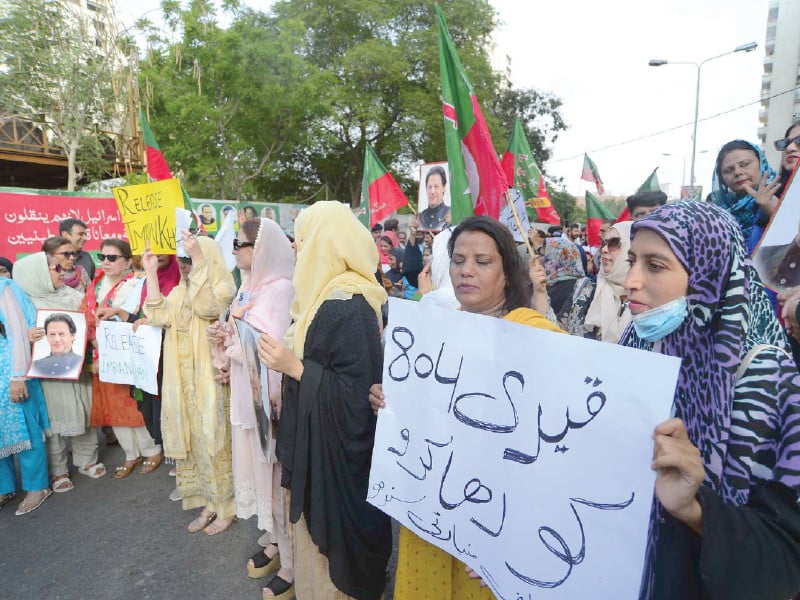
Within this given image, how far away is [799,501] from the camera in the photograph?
0.95 metres

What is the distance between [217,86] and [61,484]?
1279cm

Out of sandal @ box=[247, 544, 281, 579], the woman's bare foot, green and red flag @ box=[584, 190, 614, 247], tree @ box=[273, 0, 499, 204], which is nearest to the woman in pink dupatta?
sandal @ box=[247, 544, 281, 579]

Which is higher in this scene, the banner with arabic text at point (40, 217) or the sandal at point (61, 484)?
the banner with arabic text at point (40, 217)

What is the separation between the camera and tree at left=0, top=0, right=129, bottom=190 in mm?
11203

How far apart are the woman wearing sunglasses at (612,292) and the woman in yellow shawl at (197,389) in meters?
2.62

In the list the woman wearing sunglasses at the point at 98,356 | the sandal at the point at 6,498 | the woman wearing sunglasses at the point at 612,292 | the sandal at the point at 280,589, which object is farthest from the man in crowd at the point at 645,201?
the sandal at the point at 6,498

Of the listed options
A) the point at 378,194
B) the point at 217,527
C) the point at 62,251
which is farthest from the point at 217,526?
the point at 378,194

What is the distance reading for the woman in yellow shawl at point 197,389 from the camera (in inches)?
119

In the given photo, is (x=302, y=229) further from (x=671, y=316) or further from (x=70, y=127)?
(x=70, y=127)

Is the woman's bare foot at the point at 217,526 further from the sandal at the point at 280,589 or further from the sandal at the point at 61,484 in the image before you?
the sandal at the point at 61,484

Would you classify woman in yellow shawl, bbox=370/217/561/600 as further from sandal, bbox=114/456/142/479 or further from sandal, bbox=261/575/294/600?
sandal, bbox=114/456/142/479

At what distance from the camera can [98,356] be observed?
A: 3850 millimetres

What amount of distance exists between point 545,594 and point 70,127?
1588 centimetres

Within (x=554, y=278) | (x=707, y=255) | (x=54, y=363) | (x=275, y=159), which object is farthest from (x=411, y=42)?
(x=707, y=255)
